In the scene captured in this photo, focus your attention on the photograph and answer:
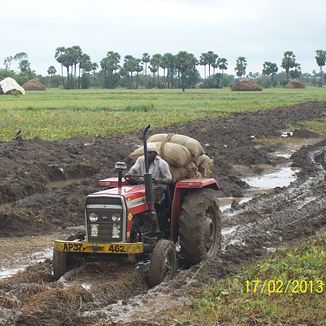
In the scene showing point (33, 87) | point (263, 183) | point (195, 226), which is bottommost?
point (263, 183)

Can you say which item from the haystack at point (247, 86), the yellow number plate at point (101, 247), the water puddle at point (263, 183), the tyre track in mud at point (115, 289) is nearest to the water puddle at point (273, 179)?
the water puddle at point (263, 183)

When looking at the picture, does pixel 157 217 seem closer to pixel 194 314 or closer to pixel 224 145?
pixel 194 314

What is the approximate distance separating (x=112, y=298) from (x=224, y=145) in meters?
19.4

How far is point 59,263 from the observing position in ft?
27.9

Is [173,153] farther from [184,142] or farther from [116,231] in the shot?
[116,231]

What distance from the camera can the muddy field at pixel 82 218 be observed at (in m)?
7.29

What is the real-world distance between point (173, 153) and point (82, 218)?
4.18 meters

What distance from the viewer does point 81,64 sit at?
126m

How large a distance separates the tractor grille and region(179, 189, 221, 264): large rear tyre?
1.21m

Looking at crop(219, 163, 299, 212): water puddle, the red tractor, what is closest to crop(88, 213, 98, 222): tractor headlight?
the red tractor

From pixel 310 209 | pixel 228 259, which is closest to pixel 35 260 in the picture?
pixel 228 259

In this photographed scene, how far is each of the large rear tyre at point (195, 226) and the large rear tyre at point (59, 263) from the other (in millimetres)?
1602

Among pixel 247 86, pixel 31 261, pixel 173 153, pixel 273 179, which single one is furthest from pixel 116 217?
pixel 247 86
